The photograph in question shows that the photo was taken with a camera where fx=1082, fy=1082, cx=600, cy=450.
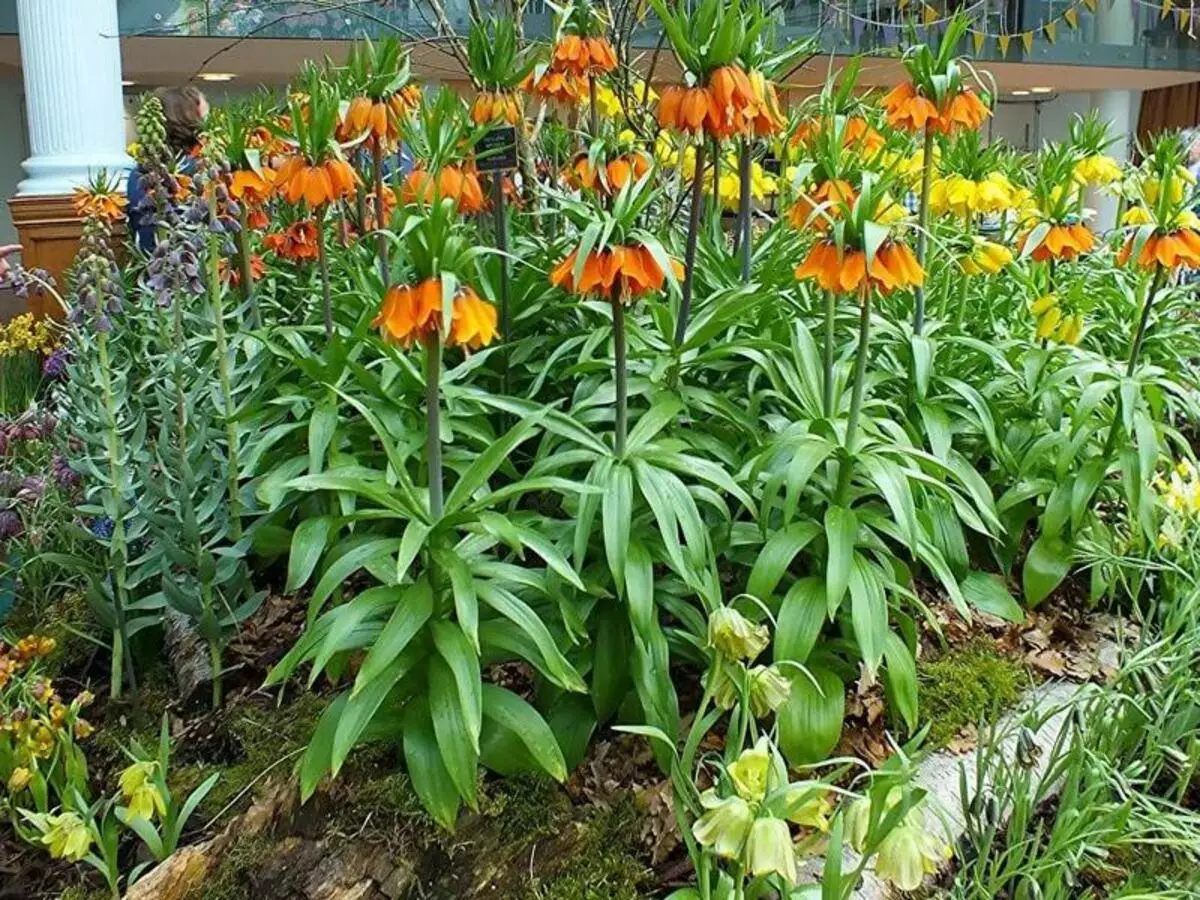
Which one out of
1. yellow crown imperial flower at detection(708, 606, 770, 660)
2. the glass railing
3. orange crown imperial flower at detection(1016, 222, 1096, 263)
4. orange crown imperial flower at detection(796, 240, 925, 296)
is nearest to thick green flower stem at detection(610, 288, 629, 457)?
orange crown imperial flower at detection(796, 240, 925, 296)

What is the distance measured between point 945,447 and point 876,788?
0.96 m

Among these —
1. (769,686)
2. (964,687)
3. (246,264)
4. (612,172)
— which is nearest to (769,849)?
(769,686)

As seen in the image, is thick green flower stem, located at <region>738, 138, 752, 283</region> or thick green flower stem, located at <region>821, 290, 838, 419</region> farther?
thick green flower stem, located at <region>738, 138, 752, 283</region>

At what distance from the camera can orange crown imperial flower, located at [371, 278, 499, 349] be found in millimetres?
1188

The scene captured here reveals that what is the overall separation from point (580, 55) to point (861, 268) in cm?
85

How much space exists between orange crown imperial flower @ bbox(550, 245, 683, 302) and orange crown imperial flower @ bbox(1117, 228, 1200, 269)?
89cm

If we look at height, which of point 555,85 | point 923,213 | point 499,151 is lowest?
point 923,213

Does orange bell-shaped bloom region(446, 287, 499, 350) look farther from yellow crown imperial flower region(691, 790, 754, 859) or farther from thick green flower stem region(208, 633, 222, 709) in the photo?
thick green flower stem region(208, 633, 222, 709)

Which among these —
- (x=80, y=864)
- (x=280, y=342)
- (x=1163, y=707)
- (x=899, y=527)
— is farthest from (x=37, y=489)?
(x=1163, y=707)

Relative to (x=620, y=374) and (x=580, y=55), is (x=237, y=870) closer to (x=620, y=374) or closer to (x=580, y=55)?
(x=620, y=374)

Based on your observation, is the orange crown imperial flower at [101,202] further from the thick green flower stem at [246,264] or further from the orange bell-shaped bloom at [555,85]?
the orange bell-shaped bloom at [555,85]

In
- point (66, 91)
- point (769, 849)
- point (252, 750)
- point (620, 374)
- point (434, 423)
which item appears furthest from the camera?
point (66, 91)

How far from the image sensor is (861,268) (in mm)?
1427

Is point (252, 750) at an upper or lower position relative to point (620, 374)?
lower
